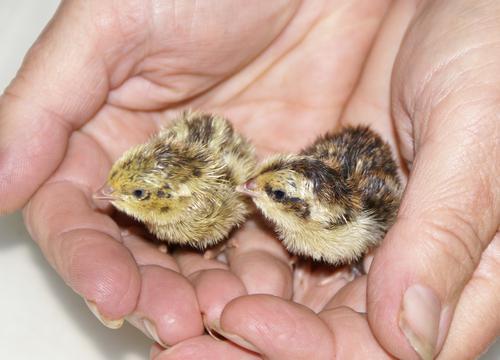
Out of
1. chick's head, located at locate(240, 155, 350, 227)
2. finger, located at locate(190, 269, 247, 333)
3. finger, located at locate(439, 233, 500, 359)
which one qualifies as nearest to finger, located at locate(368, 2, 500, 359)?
finger, located at locate(439, 233, 500, 359)

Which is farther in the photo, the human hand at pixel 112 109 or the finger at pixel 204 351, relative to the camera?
the human hand at pixel 112 109

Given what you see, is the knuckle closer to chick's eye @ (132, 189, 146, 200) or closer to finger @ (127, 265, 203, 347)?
finger @ (127, 265, 203, 347)

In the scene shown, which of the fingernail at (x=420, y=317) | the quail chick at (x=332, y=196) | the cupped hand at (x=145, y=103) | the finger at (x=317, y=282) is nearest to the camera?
the fingernail at (x=420, y=317)

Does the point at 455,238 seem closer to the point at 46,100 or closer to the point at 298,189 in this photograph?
the point at 298,189

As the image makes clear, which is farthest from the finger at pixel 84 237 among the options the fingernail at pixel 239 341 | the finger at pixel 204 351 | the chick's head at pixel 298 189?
the chick's head at pixel 298 189

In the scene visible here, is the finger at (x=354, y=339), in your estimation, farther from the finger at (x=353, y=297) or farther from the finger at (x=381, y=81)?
the finger at (x=381, y=81)

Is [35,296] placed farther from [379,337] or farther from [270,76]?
[379,337]

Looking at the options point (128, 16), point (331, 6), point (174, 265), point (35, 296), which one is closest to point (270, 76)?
point (331, 6)
